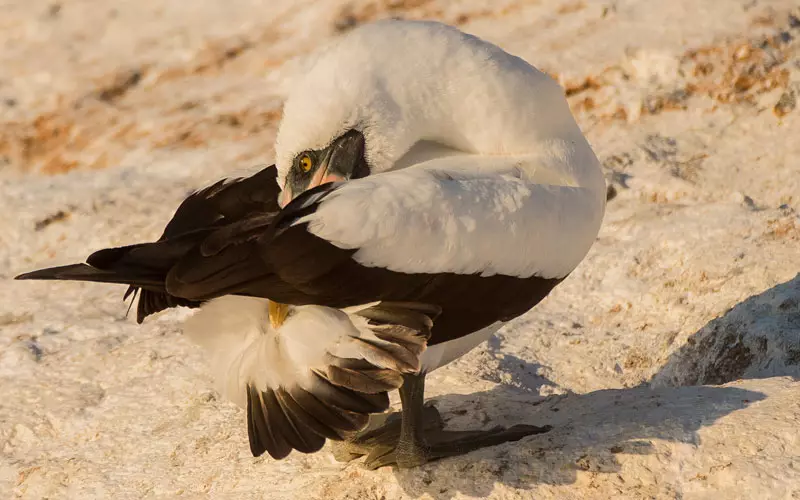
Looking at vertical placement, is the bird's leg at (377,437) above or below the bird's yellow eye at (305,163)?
below

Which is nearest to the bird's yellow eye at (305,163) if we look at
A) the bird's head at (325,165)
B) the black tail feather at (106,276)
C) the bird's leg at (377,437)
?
the bird's head at (325,165)

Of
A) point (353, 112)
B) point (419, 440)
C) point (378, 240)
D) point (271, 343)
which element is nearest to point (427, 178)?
point (378, 240)

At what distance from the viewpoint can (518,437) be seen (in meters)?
3.44

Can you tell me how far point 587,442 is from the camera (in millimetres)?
3254

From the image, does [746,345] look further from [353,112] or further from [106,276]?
[106,276]

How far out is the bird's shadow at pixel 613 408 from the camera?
3195mm

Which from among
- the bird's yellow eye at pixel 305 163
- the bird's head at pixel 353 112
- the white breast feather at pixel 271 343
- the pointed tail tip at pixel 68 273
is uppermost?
the bird's head at pixel 353 112

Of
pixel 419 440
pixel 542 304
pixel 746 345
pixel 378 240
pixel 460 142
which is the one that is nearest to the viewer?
pixel 378 240

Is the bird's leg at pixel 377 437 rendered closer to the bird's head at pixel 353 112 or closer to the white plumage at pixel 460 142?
the white plumage at pixel 460 142

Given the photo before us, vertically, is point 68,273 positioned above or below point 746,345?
above

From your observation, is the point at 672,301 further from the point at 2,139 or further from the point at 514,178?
the point at 2,139

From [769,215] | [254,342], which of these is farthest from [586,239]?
[769,215]

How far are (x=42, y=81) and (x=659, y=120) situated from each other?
4.19 m

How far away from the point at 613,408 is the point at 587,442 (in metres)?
0.29
